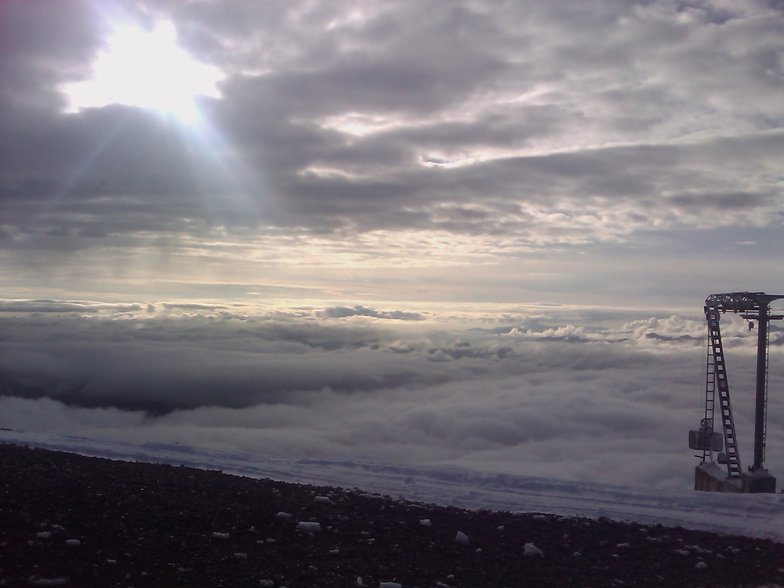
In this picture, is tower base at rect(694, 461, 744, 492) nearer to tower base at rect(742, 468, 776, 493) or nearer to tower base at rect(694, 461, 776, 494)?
tower base at rect(694, 461, 776, 494)

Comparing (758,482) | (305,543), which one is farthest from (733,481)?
(305,543)

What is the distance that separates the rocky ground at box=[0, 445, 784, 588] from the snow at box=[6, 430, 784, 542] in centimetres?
98

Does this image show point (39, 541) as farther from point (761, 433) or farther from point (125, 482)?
point (761, 433)

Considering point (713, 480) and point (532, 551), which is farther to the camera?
point (713, 480)

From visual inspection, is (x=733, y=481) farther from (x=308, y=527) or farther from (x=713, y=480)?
(x=308, y=527)

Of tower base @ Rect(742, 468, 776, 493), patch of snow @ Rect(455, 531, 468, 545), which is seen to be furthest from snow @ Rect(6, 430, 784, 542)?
tower base @ Rect(742, 468, 776, 493)

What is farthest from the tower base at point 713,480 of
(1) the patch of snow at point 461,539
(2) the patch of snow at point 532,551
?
(1) the patch of snow at point 461,539

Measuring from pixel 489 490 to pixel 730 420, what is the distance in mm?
22792

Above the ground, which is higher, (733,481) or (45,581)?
(45,581)

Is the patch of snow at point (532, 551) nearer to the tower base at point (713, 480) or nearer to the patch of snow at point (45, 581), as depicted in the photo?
the patch of snow at point (45, 581)

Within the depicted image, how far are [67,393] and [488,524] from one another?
12421 centimetres

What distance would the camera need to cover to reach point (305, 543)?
8.89m

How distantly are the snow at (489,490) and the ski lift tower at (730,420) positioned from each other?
→ 15839 millimetres

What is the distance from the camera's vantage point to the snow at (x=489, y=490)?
1141 centimetres
